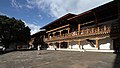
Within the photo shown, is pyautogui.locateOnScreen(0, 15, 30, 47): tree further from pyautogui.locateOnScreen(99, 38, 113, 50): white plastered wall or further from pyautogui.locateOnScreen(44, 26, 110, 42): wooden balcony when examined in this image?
pyautogui.locateOnScreen(99, 38, 113, 50): white plastered wall

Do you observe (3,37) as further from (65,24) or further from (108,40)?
(108,40)

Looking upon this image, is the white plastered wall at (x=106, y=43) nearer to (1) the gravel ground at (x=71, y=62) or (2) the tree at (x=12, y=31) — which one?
(1) the gravel ground at (x=71, y=62)

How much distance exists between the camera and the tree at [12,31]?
46.4 metres

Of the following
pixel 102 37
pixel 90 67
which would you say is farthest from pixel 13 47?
pixel 90 67

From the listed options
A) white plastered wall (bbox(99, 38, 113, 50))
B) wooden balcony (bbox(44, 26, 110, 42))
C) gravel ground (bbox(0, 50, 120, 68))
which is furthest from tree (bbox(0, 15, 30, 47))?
white plastered wall (bbox(99, 38, 113, 50))

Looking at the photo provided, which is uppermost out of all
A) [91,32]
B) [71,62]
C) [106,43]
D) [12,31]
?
[12,31]

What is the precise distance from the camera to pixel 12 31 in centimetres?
4775

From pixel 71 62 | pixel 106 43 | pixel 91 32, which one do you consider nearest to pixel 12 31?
pixel 91 32

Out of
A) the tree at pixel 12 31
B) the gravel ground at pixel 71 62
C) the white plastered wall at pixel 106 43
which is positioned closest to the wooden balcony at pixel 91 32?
the white plastered wall at pixel 106 43

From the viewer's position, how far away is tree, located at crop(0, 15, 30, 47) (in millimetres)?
46406

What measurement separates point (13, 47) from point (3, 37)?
14.1m

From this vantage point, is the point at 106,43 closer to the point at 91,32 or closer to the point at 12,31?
the point at 91,32

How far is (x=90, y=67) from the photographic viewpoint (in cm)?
1320

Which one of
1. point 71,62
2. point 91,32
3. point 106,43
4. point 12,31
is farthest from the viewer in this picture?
point 12,31
